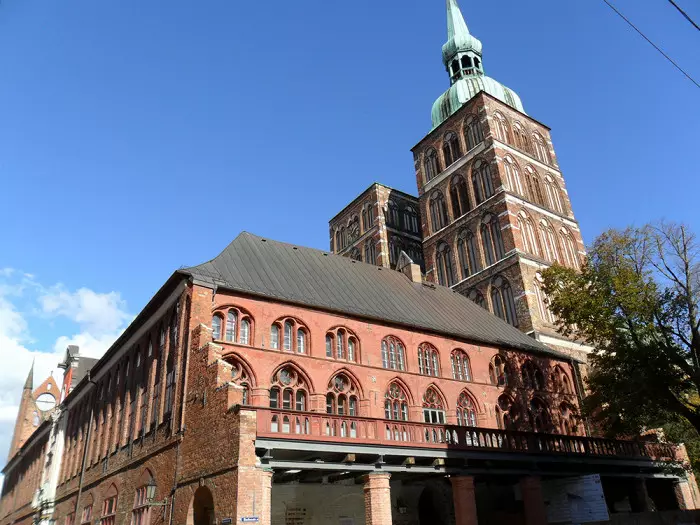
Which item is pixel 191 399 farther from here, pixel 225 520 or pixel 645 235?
pixel 645 235

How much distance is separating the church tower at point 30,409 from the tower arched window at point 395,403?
5710 centimetres

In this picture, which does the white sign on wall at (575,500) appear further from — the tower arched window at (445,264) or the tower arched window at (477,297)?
the tower arched window at (445,264)

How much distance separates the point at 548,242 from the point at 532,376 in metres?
15.3

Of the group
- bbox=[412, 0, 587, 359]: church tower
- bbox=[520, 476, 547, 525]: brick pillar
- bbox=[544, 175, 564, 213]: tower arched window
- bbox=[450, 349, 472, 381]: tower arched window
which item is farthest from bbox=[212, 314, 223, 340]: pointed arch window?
bbox=[544, 175, 564, 213]: tower arched window

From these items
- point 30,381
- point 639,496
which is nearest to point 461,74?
point 639,496

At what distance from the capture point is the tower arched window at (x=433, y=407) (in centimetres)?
2628

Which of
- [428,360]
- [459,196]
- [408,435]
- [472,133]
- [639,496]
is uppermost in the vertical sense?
[472,133]

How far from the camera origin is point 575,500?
74.2 feet

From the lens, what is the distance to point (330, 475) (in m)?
20.5

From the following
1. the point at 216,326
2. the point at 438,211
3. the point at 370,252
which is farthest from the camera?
the point at 370,252

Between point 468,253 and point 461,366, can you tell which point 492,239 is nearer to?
point 468,253

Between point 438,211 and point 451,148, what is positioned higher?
point 451,148

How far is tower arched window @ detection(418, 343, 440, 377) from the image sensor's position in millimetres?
27328

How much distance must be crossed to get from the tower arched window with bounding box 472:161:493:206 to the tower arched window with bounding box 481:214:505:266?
207 cm
